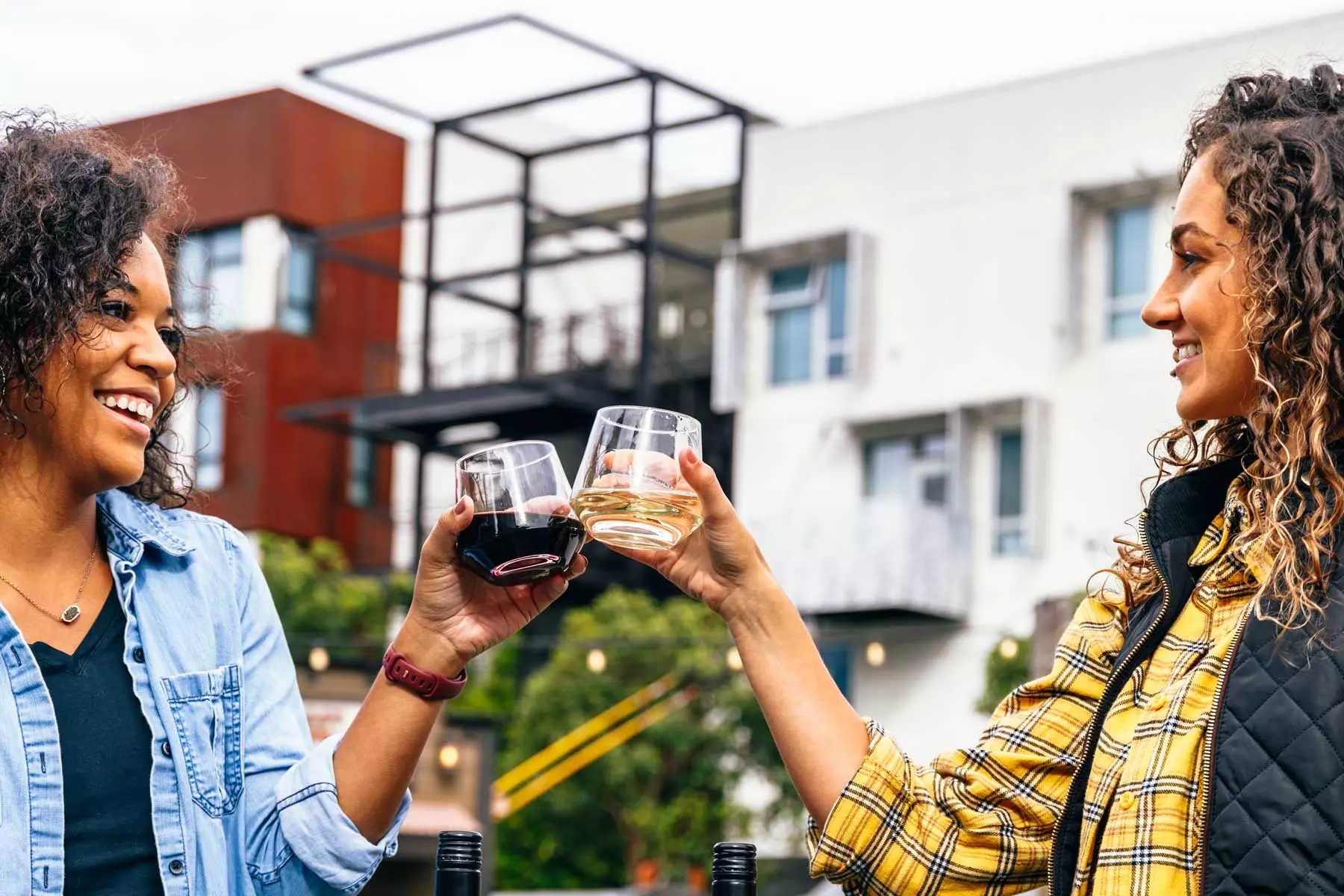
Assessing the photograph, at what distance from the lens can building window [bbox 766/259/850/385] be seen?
27859mm

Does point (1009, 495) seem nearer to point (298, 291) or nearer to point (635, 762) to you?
point (635, 762)

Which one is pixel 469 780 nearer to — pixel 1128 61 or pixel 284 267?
pixel 1128 61

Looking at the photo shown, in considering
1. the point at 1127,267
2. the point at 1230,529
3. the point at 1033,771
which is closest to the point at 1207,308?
the point at 1230,529

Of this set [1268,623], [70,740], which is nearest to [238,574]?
[70,740]

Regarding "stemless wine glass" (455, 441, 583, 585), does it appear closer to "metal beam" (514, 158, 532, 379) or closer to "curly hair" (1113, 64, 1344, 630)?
"curly hair" (1113, 64, 1344, 630)

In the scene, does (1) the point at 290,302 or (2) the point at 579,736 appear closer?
(2) the point at 579,736

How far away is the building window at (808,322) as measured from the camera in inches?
1097

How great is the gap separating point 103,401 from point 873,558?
927 inches

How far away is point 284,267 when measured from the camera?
32.0 metres

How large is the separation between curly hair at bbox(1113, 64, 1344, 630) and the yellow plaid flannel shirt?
0.07 m

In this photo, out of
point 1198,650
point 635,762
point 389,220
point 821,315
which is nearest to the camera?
point 1198,650

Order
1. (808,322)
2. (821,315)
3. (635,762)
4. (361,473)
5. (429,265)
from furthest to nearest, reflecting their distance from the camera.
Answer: (361,473), (429,265), (808,322), (821,315), (635,762)

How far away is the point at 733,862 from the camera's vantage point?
2998 millimetres

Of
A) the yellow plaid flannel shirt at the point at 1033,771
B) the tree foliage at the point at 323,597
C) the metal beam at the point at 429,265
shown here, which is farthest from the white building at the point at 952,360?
the yellow plaid flannel shirt at the point at 1033,771
